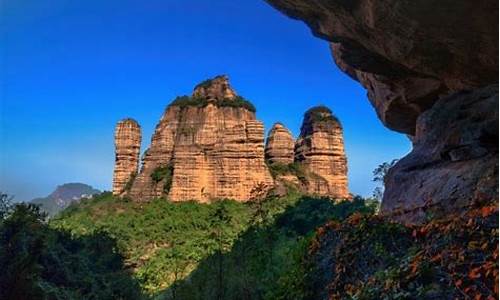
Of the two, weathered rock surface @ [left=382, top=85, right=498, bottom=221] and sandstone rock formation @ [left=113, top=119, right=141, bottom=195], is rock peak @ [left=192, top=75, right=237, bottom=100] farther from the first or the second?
weathered rock surface @ [left=382, top=85, right=498, bottom=221]

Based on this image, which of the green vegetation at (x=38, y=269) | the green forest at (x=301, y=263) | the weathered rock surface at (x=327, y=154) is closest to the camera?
the green forest at (x=301, y=263)

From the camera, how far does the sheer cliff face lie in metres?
43.3

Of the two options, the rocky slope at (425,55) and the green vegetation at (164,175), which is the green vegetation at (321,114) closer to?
the green vegetation at (164,175)

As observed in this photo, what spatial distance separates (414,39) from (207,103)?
37576 millimetres

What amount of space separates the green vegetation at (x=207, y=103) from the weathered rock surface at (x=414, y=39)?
3372 centimetres

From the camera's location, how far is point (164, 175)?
1773 inches

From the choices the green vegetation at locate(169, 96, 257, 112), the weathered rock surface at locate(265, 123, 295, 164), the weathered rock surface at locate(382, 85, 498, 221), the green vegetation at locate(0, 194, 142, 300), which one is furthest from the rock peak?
the weathered rock surface at locate(382, 85, 498, 221)

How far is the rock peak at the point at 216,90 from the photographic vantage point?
4812cm

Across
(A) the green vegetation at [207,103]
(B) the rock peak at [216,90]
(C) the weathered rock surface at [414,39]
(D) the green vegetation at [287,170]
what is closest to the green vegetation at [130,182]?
(A) the green vegetation at [207,103]

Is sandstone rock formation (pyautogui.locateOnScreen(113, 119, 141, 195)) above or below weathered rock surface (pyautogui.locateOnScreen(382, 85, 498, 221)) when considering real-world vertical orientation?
above

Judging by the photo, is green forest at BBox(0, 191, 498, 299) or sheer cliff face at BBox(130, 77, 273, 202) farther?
sheer cliff face at BBox(130, 77, 273, 202)

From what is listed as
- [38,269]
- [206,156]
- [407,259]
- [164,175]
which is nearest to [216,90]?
[206,156]

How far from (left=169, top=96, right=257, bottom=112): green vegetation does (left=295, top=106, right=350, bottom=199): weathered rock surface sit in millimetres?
6688

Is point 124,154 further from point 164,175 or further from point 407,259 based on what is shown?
point 407,259
